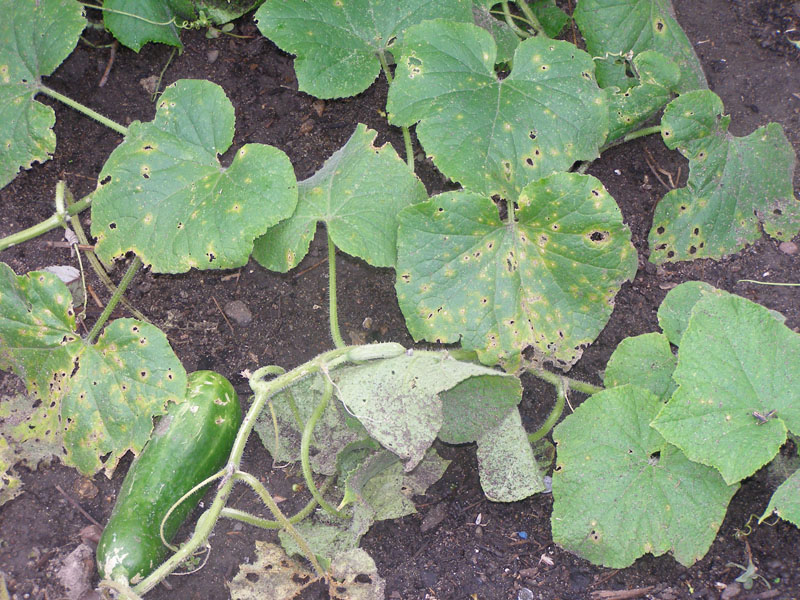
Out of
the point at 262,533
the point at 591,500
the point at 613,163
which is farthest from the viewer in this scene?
the point at 613,163

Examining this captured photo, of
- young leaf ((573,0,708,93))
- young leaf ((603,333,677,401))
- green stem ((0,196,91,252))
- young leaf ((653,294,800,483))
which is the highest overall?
young leaf ((573,0,708,93))

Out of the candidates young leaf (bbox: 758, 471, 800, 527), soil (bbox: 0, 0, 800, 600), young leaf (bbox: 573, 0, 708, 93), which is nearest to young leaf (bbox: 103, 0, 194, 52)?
soil (bbox: 0, 0, 800, 600)

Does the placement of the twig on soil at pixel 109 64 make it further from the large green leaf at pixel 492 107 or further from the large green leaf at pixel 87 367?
the large green leaf at pixel 492 107

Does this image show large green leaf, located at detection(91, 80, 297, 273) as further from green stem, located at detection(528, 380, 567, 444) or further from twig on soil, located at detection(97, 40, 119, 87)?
green stem, located at detection(528, 380, 567, 444)

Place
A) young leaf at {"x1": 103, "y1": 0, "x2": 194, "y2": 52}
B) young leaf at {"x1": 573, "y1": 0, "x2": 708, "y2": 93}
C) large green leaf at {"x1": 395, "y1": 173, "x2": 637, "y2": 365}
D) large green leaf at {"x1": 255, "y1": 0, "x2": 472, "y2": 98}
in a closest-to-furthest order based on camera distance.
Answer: large green leaf at {"x1": 395, "y1": 173, "x2": 637, "y2": 365}
large green leaf at {"x1": 255, "y1": 0, "x2": 472, "y2": 98}
young leaf at {"x1": 573, "y1": 0, "x2": 708, "y2": 93}
young leaf at {"x1": 103, "y1": 0, "x2": 194, "y2": 52}

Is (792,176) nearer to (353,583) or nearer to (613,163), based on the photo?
(613,163)

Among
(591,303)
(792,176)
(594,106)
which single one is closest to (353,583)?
(591,303)
